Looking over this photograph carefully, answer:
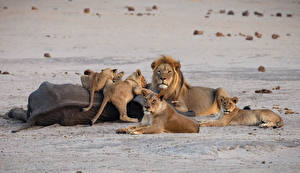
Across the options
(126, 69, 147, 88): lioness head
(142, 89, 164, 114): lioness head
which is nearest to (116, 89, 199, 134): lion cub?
(142, 89, 164, 114): lioness head

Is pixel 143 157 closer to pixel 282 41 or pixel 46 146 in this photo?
pixel 46 146

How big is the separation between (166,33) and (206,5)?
13631 mm

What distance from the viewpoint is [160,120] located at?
26.0ft

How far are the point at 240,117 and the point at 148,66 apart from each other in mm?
8416

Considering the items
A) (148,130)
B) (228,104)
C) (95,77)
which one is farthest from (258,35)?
(148,130)

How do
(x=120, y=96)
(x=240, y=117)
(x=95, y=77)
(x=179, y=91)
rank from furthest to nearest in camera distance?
1. (x=179, y=91)
2. (x=240, y=117)
3. (x=95, y=77)
4. (x=120, y=96)

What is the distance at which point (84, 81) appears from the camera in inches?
348

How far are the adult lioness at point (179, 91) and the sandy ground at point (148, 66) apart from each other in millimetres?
1198

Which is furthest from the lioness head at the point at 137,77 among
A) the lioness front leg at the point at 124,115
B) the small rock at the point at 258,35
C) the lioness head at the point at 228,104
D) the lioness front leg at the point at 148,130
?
the small rock at the point at 258,35

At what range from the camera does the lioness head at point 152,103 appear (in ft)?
25.7

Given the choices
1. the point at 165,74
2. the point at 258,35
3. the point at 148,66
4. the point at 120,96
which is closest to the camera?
the point at 120,96

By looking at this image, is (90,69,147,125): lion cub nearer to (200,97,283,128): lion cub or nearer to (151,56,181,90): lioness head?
(151,56,181,90): lioness head

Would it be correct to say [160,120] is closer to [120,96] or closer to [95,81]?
[120,96]

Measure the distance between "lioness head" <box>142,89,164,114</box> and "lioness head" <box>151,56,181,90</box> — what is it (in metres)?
1.73
